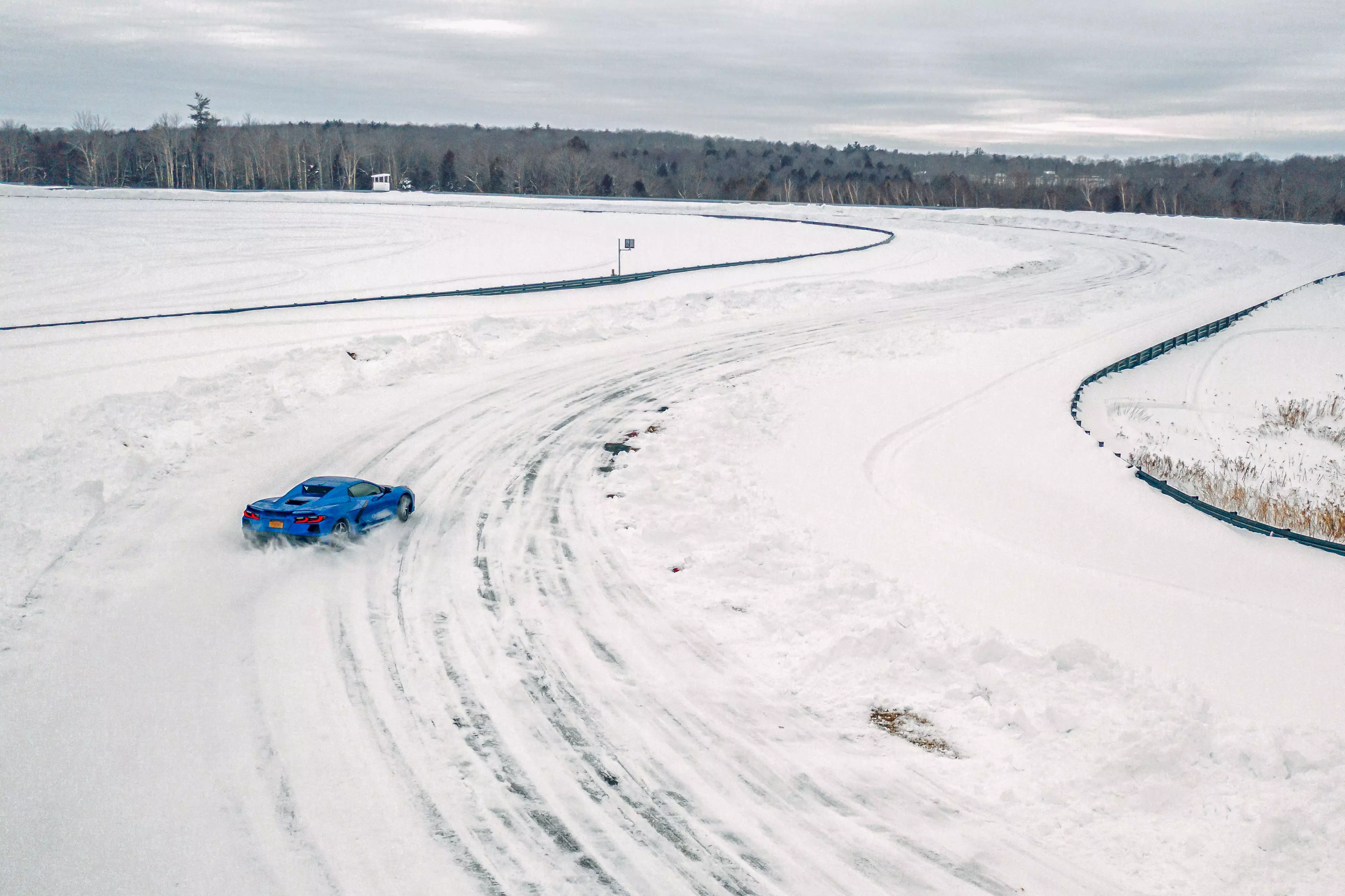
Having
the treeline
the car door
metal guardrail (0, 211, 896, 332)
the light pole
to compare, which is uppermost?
the treeline

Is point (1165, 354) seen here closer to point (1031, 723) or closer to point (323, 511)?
point (1031, 723)

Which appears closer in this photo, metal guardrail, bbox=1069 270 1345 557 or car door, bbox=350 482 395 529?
car door, bbox=350 482 395 529

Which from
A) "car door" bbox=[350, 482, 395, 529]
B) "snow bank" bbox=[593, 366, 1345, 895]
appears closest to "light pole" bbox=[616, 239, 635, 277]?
"car door" bbox=[350, 482, 395, 529]

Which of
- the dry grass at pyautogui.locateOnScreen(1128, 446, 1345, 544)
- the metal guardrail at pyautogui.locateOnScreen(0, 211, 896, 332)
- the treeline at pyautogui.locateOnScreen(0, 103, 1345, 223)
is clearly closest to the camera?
the dry grass at pyautogui.locateOnScreen(1128, 446, 1345, 544)

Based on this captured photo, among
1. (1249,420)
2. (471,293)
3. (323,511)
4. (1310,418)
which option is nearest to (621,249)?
(471,293)

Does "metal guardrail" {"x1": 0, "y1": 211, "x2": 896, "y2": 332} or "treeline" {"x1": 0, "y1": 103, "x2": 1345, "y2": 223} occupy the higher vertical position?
"treeline" {"x1": 0, "y1": 103, "x2": 1345, "y2": 223}

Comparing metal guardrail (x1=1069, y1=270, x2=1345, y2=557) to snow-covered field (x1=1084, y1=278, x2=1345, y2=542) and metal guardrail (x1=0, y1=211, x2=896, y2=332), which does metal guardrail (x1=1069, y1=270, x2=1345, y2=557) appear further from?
metal guardrail (x1=0, y1=211, x2=896, y2=332)

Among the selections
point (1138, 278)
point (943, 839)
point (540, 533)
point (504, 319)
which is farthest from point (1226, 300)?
point (943, 839)
